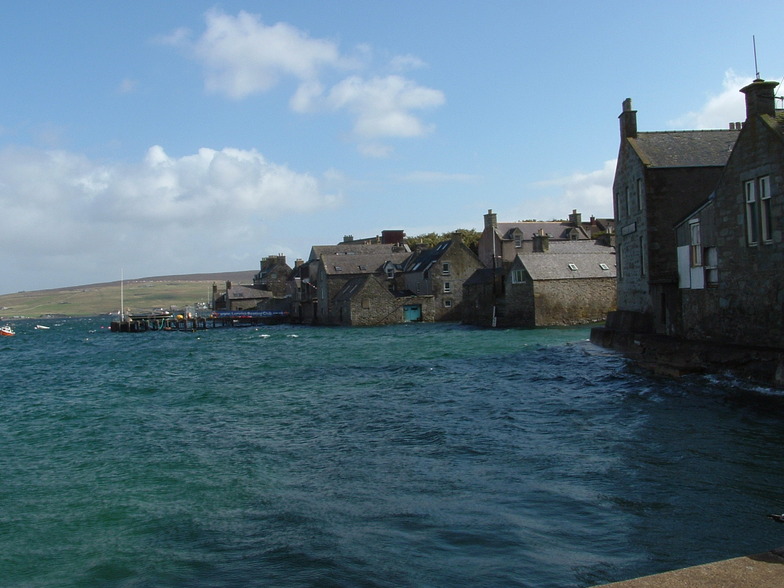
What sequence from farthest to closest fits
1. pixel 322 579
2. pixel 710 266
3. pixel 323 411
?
pixel 710 266 < pixel 323 411 < pixel 322 579

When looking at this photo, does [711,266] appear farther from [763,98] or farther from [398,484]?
[398,484]

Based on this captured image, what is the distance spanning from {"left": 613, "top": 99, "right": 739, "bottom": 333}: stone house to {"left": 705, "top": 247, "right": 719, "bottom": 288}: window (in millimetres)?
2864

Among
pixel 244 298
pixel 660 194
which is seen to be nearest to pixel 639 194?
pixel 660 194

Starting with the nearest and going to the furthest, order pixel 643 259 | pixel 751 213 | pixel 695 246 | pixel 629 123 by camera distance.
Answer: pixel 751 213 → pixel 695 246 → pixel 643 259 → pixel 629 123

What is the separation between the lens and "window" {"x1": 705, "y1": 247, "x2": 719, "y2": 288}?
1900 cm

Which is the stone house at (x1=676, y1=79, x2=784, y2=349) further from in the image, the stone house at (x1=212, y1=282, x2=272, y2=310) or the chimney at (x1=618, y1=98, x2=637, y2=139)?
the stone house at (x1=212, y1=282, x2=272, y2=310)

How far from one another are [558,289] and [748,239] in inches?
1146

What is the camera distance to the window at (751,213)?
54.5ft

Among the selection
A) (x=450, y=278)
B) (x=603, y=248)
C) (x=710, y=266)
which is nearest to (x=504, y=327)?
(x=603, y=248)

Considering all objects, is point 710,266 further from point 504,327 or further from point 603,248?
point 603,248

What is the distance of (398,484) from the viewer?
1029 cm

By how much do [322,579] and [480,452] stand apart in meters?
5.45

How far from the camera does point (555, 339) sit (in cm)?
3656

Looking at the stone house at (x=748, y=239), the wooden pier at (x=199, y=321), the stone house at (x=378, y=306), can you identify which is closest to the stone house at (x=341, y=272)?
the stone house at (x=378, y=306)
